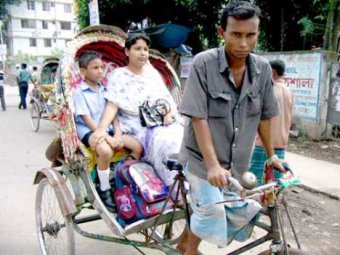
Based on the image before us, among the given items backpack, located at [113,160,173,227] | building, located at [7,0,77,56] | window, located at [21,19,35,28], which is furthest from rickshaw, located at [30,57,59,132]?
window, located at [21,19,35,28]

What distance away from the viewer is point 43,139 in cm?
852

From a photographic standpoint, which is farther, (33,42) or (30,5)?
(33,42)

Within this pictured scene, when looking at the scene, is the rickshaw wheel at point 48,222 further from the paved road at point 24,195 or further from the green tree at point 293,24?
the green tree at point 293,24

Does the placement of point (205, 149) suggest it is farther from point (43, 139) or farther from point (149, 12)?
point (149, 12)

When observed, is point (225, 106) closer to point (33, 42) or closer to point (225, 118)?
point (225, 118)

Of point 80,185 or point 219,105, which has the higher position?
point 219,105

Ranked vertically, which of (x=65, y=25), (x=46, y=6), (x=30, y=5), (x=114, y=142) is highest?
(x=46, y=6)

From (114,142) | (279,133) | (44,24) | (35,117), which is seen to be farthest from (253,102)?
(44,24)

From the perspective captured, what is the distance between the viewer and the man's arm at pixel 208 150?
6.56ft

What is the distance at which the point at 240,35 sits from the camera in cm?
197

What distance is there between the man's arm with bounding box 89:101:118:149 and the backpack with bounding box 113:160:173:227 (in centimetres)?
26

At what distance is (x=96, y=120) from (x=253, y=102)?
1580 millimetres

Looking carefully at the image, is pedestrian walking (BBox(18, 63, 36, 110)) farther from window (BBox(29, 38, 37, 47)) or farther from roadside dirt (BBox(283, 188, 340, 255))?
window (BBox(29, 38, 37, 47))

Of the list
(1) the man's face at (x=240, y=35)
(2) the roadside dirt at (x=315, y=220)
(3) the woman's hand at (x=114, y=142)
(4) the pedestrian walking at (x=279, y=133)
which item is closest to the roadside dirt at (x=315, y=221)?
(2) the roadside dirt at (x=315, y=220)
